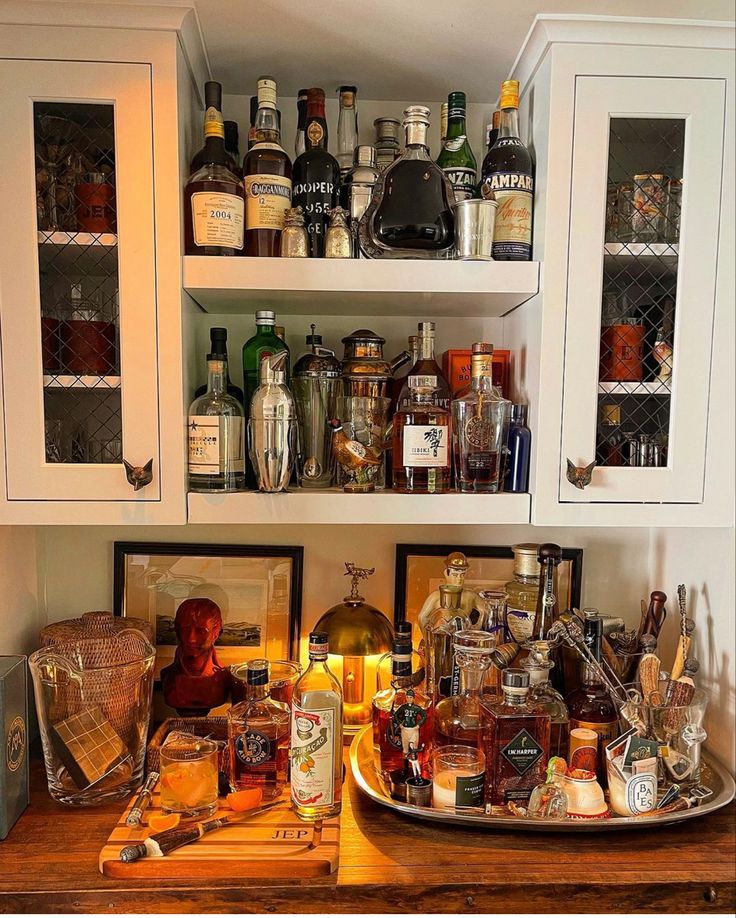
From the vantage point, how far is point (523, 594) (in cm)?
139

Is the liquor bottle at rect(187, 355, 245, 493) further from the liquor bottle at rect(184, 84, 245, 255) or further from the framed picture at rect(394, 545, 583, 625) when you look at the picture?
the framed picture at rect(394, 545, 583, 625)

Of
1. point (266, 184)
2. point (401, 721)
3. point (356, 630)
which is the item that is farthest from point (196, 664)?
point (266, 184)

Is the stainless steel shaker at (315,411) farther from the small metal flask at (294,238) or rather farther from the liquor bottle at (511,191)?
the liquor bottle at (511,191)

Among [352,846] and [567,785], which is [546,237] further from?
[352,846]

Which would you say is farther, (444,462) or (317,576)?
(317,576)

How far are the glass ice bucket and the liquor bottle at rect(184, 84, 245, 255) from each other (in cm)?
76

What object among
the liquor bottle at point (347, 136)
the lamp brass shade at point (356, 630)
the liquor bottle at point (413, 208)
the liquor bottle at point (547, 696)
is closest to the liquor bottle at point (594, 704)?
the liquor bottle at point (547, 696)

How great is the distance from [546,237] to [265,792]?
1079 millimetres

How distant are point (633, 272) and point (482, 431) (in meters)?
0.37

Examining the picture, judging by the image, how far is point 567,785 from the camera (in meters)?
1.16

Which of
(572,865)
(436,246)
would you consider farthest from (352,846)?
(436,246)

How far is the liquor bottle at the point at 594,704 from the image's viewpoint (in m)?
1.22

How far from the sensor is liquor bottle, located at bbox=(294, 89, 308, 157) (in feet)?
4.26

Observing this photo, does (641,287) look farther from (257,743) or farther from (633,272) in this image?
(257,743)
